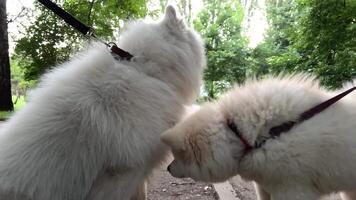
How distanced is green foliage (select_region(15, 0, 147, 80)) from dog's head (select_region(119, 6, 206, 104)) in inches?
339

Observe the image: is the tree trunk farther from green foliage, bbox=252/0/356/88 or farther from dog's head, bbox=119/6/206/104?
dog's head, bbox=119/6/206/104

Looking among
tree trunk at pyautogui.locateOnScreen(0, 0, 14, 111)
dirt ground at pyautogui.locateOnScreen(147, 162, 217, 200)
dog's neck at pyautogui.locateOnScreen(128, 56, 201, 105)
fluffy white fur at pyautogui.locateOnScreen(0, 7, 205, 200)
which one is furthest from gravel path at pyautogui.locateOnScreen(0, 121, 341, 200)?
tree trunk at pyautogui.locateOnScreen(0, 0, 14, 111)

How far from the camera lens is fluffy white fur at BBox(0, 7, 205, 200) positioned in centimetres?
249

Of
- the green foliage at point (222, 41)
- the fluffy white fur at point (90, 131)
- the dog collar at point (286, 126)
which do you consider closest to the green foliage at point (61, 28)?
the green foliage at point (222, 41)

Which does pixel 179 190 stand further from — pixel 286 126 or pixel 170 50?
pixel 286 126

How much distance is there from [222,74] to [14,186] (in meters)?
14.3

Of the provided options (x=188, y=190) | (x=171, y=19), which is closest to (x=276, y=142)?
(x=171, y=19)

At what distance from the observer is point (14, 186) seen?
2.41m

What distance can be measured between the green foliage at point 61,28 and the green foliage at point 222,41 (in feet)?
16.8

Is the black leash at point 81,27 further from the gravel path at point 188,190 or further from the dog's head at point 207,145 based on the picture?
the gravel path at point 188,190

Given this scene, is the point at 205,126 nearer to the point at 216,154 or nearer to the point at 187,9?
the point at 216,154

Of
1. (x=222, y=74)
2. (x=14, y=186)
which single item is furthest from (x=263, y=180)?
(x=222, y=74)

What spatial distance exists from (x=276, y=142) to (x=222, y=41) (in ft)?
50.0

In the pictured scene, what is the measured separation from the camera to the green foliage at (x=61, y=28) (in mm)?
11648
